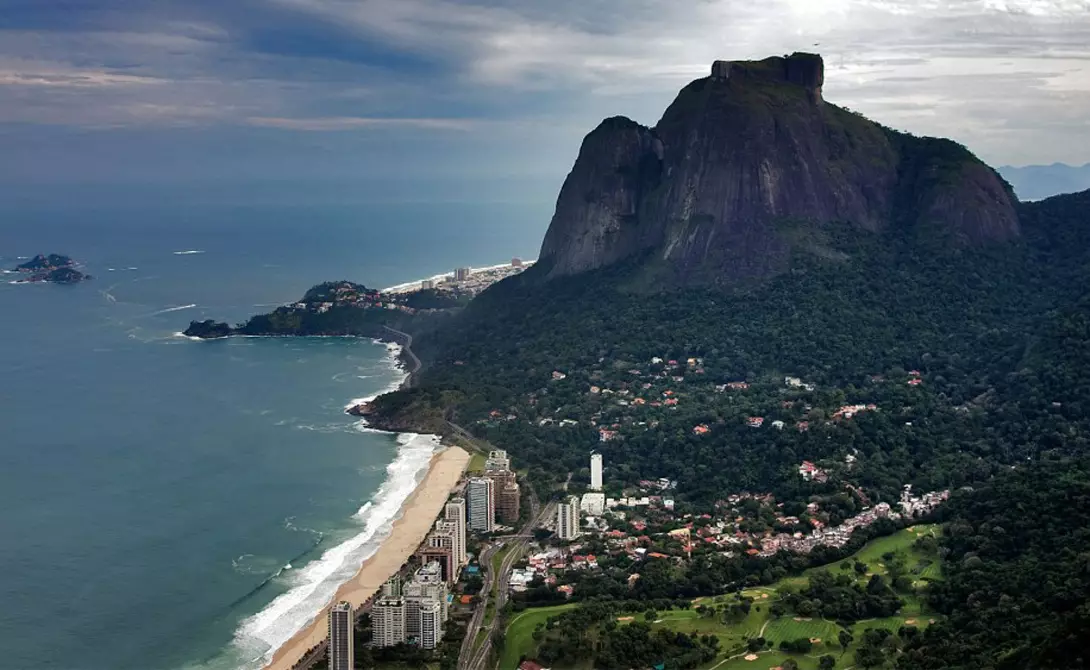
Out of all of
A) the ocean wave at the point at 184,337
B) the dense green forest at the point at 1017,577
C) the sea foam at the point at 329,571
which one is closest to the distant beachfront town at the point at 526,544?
the sea foam at the point at 329,571

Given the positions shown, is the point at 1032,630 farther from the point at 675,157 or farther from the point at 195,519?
the point at 675,157

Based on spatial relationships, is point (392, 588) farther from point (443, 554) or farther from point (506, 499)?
point (506, 499)

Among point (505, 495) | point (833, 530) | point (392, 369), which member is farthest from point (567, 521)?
point (392, 369)

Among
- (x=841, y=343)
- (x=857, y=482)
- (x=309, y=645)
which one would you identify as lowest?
(x=309, y=645)

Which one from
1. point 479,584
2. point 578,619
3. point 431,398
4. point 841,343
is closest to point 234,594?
point 479,584

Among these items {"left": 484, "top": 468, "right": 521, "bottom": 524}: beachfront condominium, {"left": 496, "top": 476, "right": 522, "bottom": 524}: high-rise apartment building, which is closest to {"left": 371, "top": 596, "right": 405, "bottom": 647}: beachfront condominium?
{"left": 484, "top": 468, "right": 521, "bottom": 524}: beachfront condominium
